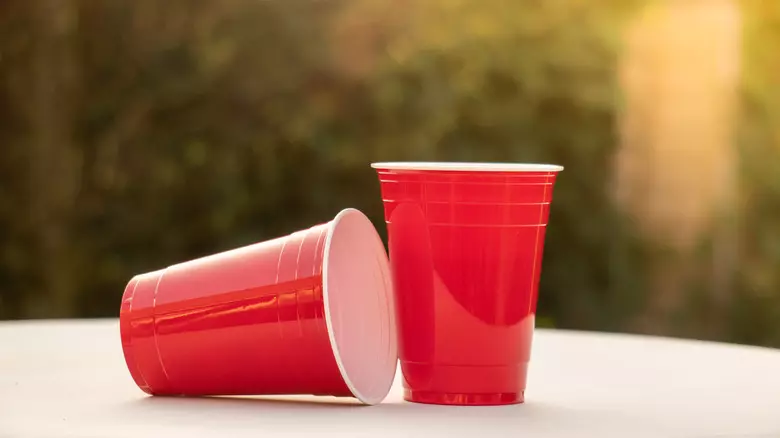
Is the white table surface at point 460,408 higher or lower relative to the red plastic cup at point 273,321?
lower

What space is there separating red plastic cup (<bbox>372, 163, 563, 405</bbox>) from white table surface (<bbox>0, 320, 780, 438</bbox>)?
0.05m

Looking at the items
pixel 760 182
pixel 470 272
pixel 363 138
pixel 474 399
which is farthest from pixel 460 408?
pixel 760 182

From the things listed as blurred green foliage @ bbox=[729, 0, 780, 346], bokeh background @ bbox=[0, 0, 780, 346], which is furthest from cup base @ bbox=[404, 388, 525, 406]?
blurred green foliage @ bbox=[729, 0, 780, 346]

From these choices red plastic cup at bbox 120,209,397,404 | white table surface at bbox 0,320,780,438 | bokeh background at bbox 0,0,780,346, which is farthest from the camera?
bokeh background at bbox 0,0,780,346

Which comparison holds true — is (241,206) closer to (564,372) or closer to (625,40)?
(625,40)

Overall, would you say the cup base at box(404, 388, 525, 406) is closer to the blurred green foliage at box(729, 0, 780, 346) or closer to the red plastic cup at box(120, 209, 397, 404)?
the red plastic cup at box(120, 209, 397, 404)

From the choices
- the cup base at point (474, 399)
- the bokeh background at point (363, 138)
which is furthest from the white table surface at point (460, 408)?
the bokeh background at point (363, 138)

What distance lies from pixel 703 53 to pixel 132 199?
9.67 ft

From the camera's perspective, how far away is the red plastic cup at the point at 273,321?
1.41 m

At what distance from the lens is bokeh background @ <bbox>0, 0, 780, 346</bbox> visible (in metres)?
5.55

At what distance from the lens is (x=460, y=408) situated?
1435mm

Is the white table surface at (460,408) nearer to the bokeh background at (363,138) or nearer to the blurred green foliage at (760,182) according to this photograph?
the bokeh background at (363,138)

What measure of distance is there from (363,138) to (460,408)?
14.3ft

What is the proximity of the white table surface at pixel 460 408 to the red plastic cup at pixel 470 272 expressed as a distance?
0.17 ft
